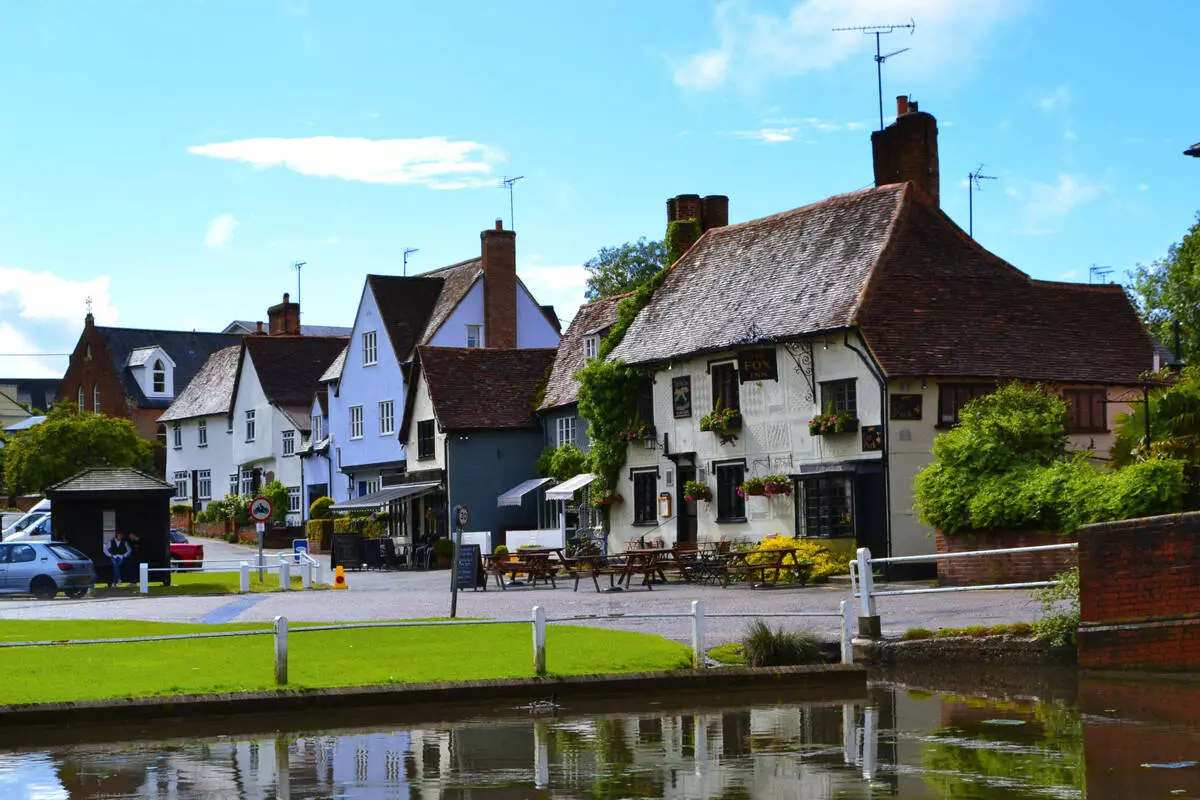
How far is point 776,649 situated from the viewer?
1845 centimetres

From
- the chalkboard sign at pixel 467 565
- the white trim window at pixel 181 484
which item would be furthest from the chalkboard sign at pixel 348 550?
the white trim window at pixel 181 484

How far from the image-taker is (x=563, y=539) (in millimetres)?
46750

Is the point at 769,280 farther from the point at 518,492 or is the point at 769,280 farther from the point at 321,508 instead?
the point at 321,508

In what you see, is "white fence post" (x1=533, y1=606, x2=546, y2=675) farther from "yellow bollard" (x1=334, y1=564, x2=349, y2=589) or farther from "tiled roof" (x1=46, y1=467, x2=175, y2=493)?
"tiled roof" (x1=46, y1=467, x2=175, y2=493)

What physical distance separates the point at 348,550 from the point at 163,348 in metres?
45.2

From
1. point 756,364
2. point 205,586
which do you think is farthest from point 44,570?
point 756,364

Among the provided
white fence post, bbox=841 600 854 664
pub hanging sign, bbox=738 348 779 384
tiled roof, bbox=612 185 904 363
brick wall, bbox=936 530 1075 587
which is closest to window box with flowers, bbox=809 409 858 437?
pub hanging sign, bbox=738 348 779 384

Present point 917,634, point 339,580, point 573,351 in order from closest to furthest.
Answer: point 917,634 → point 339,580 → point 573,351

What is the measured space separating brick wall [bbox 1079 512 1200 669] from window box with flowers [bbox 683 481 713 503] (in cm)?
2191

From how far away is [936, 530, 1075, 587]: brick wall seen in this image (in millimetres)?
26766

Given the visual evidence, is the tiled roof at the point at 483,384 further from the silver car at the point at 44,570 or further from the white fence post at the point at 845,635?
the white fence post at the point at 845,635

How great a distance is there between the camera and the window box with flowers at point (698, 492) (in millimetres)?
39688

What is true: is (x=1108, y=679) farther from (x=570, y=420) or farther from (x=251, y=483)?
→ (x=251, y=483)

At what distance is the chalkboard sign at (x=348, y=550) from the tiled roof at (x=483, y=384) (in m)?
4.69
